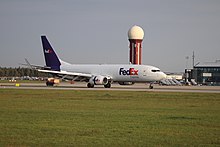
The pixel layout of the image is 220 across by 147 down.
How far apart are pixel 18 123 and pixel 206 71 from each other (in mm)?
121977

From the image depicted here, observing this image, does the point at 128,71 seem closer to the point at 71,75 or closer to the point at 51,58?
the point at 71,75

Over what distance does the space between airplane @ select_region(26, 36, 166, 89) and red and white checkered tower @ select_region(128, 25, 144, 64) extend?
129 ft

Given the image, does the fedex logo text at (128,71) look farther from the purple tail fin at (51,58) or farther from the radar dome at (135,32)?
the radar dome at (135,32)

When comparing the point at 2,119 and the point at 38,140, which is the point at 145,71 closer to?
the point at 2,119

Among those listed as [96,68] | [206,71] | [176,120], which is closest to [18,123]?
[176,120]

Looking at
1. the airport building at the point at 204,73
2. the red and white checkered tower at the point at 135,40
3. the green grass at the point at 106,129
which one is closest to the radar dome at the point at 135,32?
the red and white checkered tower at the point at 135,40

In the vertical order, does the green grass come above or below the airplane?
below

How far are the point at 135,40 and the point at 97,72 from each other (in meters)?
45.0

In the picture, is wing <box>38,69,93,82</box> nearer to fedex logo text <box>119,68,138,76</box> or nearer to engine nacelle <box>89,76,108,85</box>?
engine nacelle <box>89,76,108,85</box>

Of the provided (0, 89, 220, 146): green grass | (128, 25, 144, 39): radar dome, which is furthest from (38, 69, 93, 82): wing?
(0, 89, 220, 146): green grass

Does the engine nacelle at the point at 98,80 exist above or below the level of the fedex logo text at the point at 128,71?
below

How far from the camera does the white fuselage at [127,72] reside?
216ft

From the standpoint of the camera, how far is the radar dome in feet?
376

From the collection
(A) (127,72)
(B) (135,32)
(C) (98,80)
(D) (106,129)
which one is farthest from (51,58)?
(D) (106,129)
